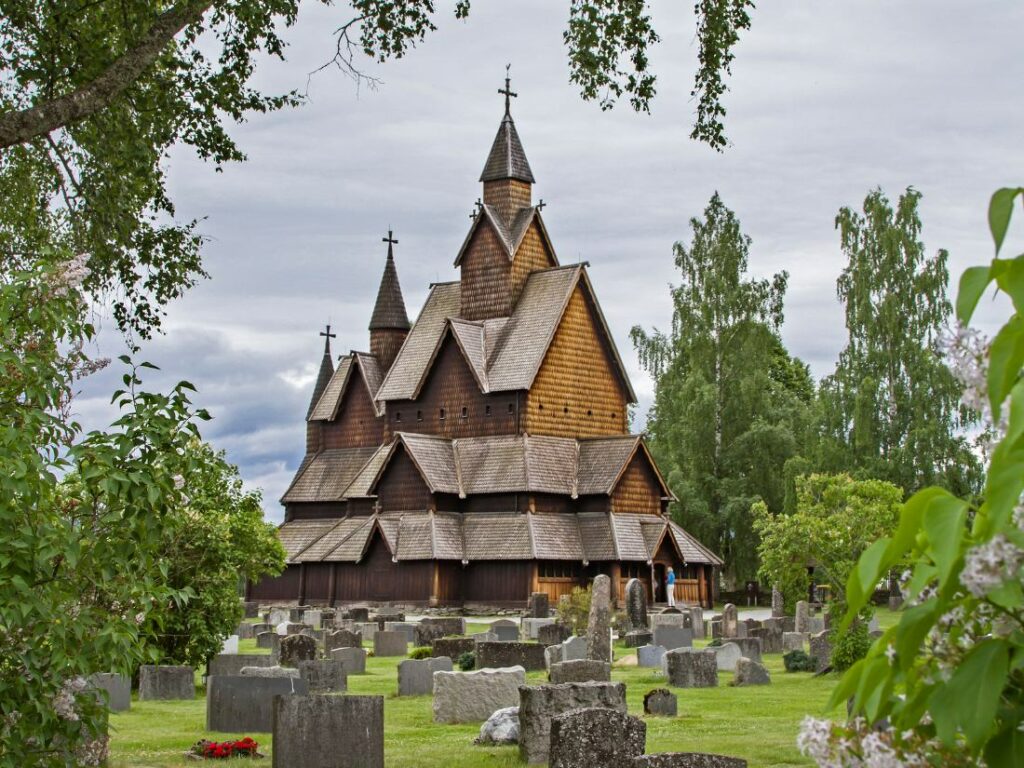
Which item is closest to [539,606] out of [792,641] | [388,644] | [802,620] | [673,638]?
[802,620]

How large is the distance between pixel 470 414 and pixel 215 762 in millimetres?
44136

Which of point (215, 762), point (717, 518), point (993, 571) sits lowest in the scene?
point (215, 762)

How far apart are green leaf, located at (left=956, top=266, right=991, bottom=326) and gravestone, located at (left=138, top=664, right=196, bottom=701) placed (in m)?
18.5

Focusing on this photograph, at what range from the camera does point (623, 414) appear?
194ft

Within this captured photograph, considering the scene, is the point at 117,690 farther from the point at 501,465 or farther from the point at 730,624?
the point at 501,465

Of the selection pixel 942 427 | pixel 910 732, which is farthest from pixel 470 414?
pixel 910 732

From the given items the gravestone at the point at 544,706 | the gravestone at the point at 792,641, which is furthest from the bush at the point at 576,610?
the gravestone at the point at 544,706

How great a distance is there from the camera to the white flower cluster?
8.65ft

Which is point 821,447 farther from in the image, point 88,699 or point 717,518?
point 88,699

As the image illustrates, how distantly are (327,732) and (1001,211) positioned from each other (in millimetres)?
10349

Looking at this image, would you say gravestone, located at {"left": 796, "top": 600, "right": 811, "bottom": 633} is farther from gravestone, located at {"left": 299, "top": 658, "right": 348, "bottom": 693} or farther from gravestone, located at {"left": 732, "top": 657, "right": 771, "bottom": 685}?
gravestone, located at {"left": 299, "top": 658, "right": 348, "bottom": 693}

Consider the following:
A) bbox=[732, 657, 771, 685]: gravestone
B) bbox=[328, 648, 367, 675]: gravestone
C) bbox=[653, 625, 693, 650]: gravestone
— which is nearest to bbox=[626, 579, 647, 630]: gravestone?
bbox=[653, 625, 693, 650]: gravestone

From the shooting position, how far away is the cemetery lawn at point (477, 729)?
13.8 metres

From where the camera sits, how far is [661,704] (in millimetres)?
17016
